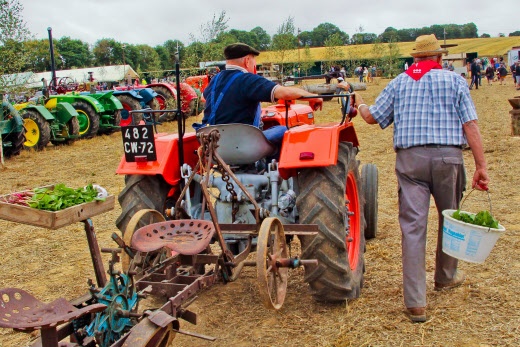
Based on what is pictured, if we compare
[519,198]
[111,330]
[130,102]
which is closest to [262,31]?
[130,102]

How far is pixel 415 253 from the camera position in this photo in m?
3.64

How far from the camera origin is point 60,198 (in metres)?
3.13

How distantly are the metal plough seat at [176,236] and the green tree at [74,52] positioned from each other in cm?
7669

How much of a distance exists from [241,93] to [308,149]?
0.62 m

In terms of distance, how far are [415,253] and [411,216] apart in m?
0.24

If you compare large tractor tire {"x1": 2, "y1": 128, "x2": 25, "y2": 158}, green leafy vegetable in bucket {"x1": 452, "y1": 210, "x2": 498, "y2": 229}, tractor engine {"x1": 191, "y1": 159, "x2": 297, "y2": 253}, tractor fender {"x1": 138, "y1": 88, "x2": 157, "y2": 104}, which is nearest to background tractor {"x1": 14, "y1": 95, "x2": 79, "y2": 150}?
large tractor tire {"x1": 2, "y1": 128, "x2": 25, "y2": 158}

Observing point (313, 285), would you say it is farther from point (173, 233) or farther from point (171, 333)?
point (171, 333)

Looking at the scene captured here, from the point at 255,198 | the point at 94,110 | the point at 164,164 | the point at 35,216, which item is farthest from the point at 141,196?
the point at 94,110

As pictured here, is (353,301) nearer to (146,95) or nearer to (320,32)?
(146,95)

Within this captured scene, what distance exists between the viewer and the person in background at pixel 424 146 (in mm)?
3588

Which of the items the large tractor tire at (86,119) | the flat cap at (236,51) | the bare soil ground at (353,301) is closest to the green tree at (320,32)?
the large tractor tire at (86,119)

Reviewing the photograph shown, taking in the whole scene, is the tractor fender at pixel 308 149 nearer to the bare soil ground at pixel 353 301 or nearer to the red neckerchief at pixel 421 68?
the red neckerchief at pixel 421 68

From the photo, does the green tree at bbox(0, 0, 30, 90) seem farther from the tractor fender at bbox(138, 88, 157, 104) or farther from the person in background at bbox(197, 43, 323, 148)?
the person in background at bbox(197, 43, 323, 148)

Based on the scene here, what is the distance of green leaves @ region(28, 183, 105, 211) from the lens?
120 inches
